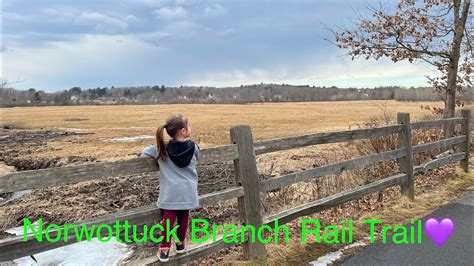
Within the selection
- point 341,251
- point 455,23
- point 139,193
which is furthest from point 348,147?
point 341,251

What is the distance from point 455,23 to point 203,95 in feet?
437

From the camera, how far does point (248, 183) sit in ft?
15.5

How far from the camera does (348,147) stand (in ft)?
39.8

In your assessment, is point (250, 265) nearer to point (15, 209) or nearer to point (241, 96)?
point (15, 209)

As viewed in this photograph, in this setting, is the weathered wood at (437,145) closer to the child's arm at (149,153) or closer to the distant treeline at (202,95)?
the child's arm at (149,153)

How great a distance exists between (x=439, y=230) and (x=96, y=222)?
462 cm

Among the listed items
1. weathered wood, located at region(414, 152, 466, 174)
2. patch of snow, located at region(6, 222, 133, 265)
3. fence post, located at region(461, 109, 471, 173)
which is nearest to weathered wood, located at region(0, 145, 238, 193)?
patch of snow, located at region(6, 222, 133, 265)

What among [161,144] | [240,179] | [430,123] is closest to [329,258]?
[240,179]

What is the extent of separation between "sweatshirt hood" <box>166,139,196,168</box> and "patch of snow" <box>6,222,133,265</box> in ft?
13.0

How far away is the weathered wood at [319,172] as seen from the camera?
5044 mm

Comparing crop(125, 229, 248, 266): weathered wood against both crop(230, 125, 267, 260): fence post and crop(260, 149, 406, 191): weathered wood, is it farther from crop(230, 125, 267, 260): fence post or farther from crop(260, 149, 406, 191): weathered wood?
crop(260, 149, 406, 191): weathered wood

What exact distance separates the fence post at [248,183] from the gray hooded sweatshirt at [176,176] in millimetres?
808

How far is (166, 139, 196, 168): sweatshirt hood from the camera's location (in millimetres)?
3852

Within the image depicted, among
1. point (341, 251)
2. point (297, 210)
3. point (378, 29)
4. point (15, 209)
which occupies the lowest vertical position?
point (15, 209)
